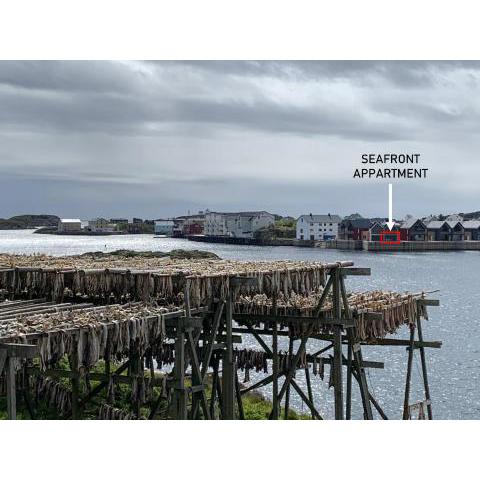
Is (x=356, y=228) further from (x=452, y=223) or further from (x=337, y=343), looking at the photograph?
(x=337, y=343)

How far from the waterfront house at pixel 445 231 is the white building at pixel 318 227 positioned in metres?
16.9

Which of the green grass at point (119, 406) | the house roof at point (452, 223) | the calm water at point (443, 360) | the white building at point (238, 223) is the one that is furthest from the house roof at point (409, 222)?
the green grass at point (119, 406)

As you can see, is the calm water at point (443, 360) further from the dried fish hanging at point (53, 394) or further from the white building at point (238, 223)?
the white building at point (238, 223)

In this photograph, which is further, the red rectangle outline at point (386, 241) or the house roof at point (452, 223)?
the house roof at point (452, 223)

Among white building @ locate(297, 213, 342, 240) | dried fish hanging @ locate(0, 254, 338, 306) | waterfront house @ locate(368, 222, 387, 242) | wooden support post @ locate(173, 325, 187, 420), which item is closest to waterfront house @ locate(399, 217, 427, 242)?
waterfront house @ locate(368, 222, 387, 242)

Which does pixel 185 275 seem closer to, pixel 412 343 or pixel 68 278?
pixel 68 278

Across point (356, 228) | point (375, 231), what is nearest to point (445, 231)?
point (375, 231)

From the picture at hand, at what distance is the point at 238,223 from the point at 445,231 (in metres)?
41.5

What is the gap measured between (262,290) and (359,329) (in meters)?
3.59

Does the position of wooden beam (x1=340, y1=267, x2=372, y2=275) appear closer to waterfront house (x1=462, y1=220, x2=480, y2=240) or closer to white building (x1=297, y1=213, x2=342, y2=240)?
white building (x1=297, y1=213, x2=342, y2=240)

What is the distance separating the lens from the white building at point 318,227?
457 ft

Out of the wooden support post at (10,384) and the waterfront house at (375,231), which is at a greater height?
the waterfront house at (375,231)

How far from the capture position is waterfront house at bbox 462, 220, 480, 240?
13725cm

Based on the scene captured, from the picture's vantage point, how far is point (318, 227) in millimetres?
141000
